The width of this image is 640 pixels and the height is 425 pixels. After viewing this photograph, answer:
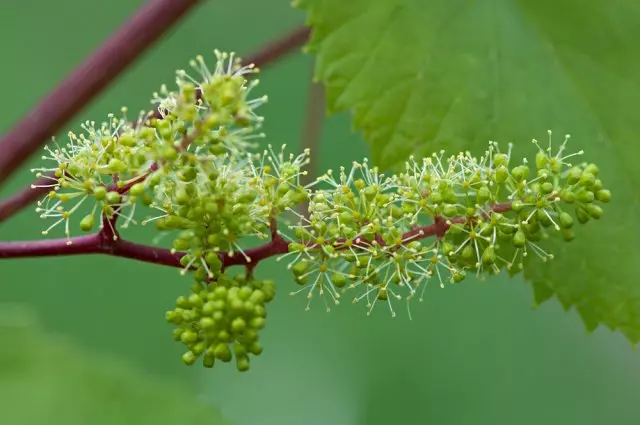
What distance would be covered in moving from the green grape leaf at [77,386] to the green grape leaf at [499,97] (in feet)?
1.90

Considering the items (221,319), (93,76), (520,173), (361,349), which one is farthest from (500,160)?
(361,349)

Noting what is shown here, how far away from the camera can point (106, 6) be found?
6.93 ft

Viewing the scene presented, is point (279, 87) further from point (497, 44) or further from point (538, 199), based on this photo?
point (538, 199)

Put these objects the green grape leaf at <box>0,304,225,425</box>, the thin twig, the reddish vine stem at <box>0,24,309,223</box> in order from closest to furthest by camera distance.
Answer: the reddish vine stem at <box>0,24,309,223</box>, the green grape leaf at <box>0,304,225,425</box>, the thin twig

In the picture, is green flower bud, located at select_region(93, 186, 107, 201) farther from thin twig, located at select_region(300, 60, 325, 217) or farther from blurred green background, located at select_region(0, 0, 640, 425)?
blurred green background, located at select_region(0, 0, 640, 425)

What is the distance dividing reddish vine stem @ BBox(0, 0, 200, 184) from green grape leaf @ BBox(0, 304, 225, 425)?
39cm

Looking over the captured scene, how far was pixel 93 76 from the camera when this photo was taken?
1.02 meters

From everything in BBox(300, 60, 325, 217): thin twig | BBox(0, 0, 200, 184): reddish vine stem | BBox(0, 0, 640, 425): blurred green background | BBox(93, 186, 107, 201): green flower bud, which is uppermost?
BBox(0, 0, 200, 184): reddish vine stem

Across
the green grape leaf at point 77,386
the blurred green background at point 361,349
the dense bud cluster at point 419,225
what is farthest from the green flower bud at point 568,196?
the blurred green background at point 361,349

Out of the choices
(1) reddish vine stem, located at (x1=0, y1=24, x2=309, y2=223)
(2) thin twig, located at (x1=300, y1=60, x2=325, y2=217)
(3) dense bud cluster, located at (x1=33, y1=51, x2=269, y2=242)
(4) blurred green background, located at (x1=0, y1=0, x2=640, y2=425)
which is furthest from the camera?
(4) blurred green background, located at (x1=0, y1=0, x2=640, y2=425)

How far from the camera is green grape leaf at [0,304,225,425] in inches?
49.9

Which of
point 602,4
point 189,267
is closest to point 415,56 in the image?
point 602,4

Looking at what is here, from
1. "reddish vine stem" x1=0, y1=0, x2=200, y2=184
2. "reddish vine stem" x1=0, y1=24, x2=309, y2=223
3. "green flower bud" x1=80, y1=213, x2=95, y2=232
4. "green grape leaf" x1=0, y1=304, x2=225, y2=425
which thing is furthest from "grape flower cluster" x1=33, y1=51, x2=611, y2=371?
"green grape leaf" x1=0, y1=304, x2=225, y2=425

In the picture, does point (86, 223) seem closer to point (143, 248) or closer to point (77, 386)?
point (143, 248)
